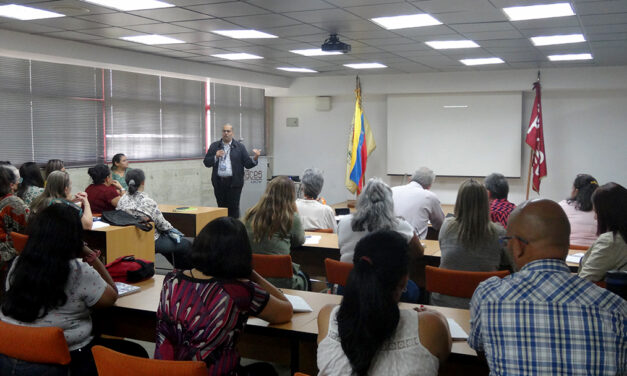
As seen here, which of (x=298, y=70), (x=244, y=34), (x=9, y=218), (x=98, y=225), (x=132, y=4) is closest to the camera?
(x=9, y=218)

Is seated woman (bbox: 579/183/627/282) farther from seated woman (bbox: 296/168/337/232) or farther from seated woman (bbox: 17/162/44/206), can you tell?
seated woman (bbox: 17/162/44/206)

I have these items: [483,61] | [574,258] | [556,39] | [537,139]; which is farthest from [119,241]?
[537,139]

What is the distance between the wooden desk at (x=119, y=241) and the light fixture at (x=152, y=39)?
7.77ft

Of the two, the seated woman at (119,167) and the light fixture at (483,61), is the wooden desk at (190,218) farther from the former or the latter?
the light fixture at (483,61)

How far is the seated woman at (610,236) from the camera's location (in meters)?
3.07

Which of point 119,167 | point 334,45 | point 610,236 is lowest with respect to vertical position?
point 610,236

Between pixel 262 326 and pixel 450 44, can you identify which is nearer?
pixel 262 326

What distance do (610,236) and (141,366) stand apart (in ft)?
8.07

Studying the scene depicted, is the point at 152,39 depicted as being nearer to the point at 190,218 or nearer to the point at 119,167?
the point at 119,167

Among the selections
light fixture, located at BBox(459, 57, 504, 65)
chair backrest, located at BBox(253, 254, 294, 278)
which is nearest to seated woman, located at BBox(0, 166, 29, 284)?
chair backrest, located at BBox(253, 254, 294, 278)

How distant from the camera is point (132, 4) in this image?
16.5 ft

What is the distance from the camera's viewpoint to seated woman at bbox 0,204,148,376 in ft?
7.73

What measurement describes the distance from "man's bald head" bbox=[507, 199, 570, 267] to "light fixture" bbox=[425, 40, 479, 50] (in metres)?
5.44

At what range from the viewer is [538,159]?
942cm
